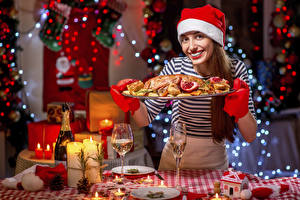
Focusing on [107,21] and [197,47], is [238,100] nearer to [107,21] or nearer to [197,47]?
[197,47]

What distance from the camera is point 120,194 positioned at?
1.45m

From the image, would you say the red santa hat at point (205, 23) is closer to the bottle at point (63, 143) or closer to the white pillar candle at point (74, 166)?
the bottle at point (63, 143)

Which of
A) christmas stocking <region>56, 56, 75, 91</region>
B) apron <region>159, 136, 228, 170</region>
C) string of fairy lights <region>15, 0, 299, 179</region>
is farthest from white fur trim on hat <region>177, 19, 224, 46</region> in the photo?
christmas stocking <region>56, 56, 75, 91</region>

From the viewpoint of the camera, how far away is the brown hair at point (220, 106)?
1.99 m

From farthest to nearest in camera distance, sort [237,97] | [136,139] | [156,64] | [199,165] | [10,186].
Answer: [156,64], [136,139], [199,165], [237,97], [10,186]

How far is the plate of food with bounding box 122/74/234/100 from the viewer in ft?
5.64

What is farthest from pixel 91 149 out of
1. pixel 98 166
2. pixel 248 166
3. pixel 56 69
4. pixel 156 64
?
pixel 56 69

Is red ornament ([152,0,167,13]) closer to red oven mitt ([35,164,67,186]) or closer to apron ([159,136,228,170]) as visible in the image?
apron ([159,136,228,170])

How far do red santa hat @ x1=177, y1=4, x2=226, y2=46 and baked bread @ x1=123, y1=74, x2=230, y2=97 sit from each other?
0.93 feet

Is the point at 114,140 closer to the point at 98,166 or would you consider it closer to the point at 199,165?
the point at 98,166

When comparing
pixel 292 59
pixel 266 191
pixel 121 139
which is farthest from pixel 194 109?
pixel 292 59

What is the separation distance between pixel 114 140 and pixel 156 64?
2330 millimetres

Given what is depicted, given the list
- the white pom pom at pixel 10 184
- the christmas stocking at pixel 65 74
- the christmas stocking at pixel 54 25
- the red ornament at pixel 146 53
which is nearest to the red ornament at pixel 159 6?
the red ornament at pixel 146 53

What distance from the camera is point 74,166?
5.18 feet
